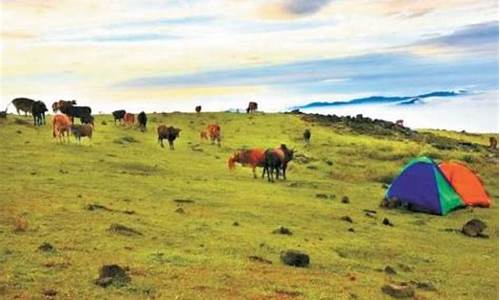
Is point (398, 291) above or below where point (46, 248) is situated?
below

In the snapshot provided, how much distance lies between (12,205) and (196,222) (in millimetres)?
5703

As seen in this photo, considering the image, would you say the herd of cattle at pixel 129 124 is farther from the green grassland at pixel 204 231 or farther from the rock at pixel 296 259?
the rock at pixel 296 259

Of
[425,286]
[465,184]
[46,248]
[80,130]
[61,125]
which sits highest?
[61,125]

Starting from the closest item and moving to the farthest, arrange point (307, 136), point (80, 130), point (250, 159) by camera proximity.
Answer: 1. point (250, 159)
2. point (80, 130)
3. point (307, 136)

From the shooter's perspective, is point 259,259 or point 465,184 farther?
point 465,184

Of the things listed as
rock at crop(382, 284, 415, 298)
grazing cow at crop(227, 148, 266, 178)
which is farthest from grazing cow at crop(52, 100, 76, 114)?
rock at crop(382, 284, 415, 298)

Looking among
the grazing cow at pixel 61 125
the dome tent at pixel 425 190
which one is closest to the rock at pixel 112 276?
the dome tent at pixel 425 190

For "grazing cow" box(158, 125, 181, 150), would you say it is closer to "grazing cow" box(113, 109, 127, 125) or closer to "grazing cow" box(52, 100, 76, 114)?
"grazing cow" box(52, 100, 76, 114)

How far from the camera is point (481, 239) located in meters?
23.8

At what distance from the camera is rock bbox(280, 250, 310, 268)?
16484 millimetres

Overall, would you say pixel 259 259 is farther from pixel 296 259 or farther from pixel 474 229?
pixel 474 229

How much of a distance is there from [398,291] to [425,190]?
1603 cm

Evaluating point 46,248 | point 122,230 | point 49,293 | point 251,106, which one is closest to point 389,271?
point 122,230

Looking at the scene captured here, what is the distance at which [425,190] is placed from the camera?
98.6ft
